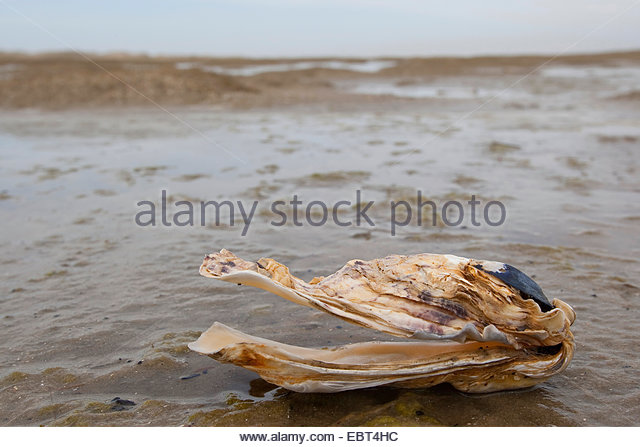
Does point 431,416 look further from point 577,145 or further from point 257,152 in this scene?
point 577,145

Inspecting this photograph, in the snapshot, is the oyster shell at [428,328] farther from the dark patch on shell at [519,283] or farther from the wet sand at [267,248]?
the wet sand at [267,248]

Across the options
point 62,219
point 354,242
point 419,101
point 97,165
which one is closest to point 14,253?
point 62,219

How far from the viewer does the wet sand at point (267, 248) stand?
263cm

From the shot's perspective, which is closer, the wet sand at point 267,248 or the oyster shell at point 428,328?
the oyster shell at point 428,328

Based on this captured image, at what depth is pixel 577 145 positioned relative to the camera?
9.56m

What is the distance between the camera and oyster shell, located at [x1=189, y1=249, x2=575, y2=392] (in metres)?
2.50

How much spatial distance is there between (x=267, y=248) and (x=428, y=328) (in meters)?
2.72

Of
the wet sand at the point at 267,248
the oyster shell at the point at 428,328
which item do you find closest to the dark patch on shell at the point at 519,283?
the oyster shell at the point at 428,328

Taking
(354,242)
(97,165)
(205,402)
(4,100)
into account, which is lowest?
(205,402)

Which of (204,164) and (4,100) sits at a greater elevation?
(4,100)

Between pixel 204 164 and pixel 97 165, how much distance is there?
1679mm

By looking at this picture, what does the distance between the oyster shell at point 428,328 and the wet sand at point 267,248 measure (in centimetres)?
14

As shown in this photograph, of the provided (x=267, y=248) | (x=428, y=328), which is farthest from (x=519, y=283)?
(x=267, y=248)

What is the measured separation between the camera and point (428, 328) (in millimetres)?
2443
